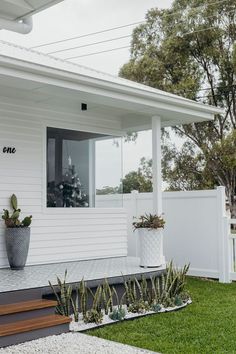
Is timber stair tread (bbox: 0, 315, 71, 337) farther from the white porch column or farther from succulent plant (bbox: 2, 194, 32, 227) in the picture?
the white porch column

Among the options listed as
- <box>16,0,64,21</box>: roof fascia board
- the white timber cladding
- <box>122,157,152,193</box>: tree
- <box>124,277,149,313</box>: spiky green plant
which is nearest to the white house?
the white timber cladding

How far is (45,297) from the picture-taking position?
213 inches

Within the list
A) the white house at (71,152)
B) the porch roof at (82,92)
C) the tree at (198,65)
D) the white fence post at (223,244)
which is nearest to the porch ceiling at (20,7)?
the porch roof at (82,92)

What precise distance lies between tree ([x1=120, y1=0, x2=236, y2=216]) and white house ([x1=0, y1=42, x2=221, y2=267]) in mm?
11362

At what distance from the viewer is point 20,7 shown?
467 cm

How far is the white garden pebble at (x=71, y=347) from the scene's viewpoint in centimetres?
425

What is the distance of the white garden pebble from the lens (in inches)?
167

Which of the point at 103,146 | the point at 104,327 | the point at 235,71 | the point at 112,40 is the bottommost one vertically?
the point at 104,327

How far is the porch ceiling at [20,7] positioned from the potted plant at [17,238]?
9.25ft

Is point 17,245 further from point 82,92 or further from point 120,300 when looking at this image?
point 82,92

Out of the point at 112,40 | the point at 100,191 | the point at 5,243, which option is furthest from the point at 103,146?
the point at 112,40

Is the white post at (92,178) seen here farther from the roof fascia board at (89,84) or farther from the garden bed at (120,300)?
the garden bed at (120,300)

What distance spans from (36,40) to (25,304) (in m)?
20.1

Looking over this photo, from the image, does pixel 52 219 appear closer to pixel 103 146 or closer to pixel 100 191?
pixel 100 191
